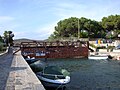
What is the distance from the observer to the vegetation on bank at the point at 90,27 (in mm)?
93812

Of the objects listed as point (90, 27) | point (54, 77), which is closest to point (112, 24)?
point (90, 27)

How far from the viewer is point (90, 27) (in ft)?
320

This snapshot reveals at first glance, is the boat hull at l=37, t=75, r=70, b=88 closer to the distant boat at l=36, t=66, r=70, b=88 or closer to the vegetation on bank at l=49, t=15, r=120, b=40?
the distant boat at l=36, t=66, r=70, b=88

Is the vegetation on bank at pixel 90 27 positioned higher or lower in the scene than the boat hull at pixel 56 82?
higher

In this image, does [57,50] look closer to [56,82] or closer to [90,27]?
[90,27]

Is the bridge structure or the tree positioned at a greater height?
the tree

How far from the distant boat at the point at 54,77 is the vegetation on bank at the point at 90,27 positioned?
2833 inches

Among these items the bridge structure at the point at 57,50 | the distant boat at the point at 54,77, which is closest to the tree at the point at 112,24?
the bridge structure at the point at 57,50

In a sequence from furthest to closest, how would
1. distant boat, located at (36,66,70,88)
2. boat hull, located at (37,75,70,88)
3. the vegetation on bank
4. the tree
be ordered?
the vegetation on bank < the tree < distant boat, located at (36,66,70,88) < boat hull, located at (37,75,70,88)

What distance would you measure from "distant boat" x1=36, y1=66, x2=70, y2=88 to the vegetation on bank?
72.0 meters

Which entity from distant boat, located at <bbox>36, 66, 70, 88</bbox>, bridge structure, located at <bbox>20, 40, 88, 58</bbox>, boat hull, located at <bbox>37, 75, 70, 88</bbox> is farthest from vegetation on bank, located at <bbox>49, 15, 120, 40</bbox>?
boat hull, located at <bbox>37, 75, 70, 88</bbox>

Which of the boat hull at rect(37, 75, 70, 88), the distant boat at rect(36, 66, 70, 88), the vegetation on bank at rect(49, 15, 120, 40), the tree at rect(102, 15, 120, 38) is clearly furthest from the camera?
the vegetation on bank at rect(49, 15, 120, 40)

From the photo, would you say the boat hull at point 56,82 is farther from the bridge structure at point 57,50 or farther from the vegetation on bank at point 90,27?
the vegetation on bank at point 90,27

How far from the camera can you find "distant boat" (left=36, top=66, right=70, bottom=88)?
1922cm
